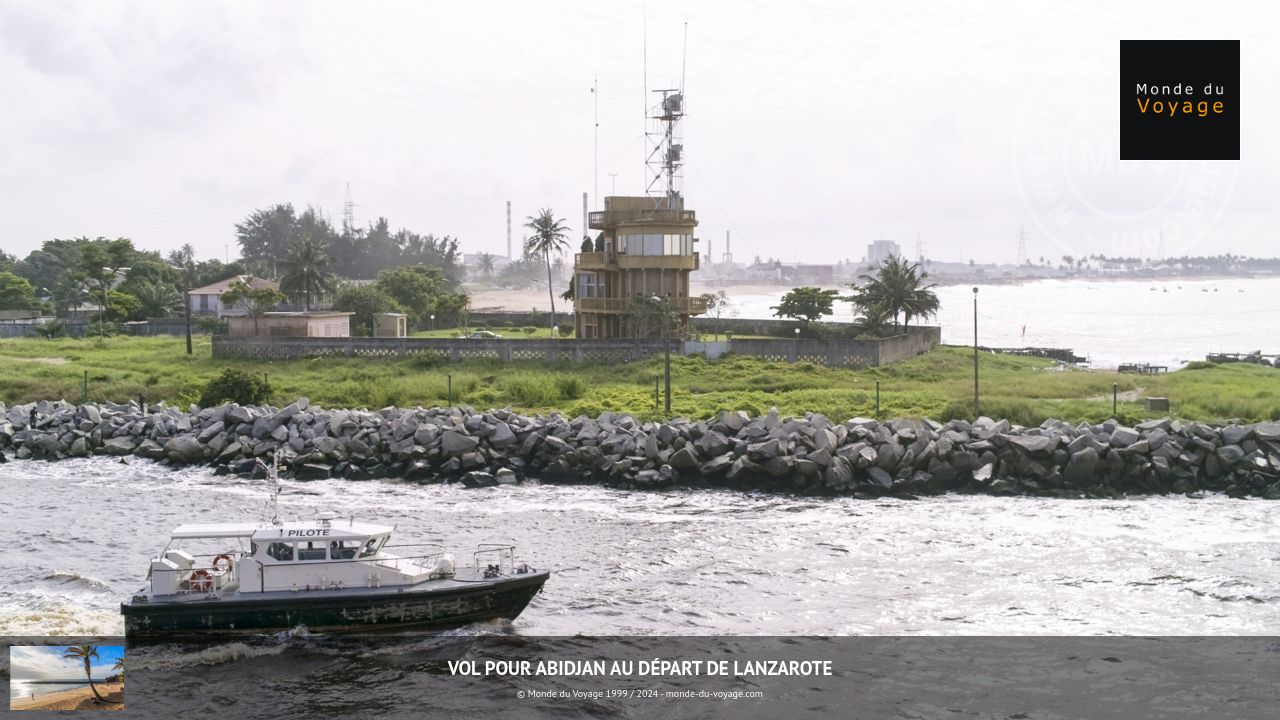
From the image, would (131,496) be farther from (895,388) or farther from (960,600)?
(895,388)

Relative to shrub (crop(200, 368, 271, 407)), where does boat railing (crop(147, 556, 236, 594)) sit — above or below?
below

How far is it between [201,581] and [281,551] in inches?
77.4

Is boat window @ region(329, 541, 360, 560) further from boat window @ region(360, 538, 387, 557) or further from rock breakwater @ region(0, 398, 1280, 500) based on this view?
rock breakwater @ region(0, 398, 1280, 500)

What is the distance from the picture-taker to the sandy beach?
82.7ft

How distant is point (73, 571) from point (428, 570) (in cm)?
1157

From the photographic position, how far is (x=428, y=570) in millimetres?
29734

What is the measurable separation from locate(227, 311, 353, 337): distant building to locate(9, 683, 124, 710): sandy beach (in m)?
55.6

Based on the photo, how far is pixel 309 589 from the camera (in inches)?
1129

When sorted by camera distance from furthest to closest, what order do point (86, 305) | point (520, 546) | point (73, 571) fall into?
1. point (86, 305)
2. point (520, 546)
3. point (73, 571)

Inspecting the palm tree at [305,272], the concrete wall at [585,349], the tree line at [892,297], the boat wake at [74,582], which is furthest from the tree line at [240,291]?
the boat wake at [74,582]

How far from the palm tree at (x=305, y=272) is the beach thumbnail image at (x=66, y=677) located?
79.5 meters

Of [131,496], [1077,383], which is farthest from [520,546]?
[1077,383]

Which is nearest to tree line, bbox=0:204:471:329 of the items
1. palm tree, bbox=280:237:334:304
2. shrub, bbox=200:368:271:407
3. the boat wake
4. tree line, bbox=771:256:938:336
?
palm tree, bbox=280:237:334:304

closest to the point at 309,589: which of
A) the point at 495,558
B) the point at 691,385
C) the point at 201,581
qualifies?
the point at 201,581
